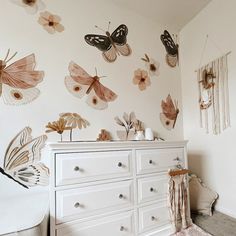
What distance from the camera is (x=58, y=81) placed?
171 centimetres

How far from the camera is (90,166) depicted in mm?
1323

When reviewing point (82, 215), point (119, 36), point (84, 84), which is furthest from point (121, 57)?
point (82, 215)

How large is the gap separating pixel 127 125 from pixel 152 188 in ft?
2.42

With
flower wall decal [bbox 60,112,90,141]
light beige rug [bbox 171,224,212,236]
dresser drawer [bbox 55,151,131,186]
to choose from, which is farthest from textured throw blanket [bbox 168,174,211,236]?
flower wall decal [bbox 60,112,90,141]

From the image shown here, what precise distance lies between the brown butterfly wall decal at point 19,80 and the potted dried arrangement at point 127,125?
2.92 feet

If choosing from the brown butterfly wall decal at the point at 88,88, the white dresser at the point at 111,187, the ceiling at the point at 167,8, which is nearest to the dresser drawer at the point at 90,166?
the white dresser at the point at 111,187

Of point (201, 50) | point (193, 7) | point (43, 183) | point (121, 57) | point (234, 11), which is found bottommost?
point (43, 183)

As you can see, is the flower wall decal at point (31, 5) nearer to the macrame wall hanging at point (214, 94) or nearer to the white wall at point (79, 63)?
the white wall at point (79, 63)

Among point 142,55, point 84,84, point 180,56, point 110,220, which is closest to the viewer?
point 110,220

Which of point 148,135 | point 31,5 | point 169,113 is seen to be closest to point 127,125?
point 148,135

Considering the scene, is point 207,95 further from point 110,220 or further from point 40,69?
point 40,69

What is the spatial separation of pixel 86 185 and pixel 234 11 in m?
2.28

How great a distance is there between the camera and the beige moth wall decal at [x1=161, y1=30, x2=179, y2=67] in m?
2.44

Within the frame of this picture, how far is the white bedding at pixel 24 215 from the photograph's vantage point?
0.89m
